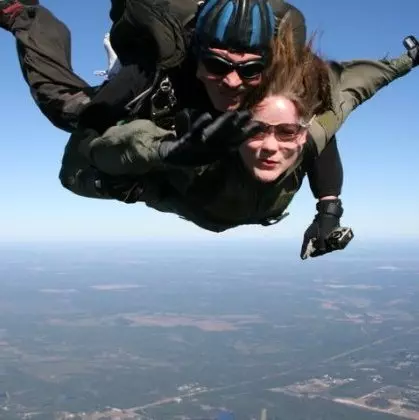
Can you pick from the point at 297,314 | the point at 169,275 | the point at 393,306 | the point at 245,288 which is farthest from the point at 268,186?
the point at 169,275

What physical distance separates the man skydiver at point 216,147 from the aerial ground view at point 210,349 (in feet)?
134

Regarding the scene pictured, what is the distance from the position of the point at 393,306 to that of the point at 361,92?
92.8m

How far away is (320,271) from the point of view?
152m

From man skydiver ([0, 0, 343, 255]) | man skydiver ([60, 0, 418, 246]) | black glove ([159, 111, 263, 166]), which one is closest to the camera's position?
black glove ([159, 111, 263, 166])

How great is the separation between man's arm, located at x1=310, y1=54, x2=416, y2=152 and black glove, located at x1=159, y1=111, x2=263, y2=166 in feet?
2.59

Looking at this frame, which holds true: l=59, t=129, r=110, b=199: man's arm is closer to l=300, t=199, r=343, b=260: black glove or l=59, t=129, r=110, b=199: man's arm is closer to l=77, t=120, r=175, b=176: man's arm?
l=77, t=120, r=175, b=176: man's arm

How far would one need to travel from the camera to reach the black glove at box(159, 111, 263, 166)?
1.81m

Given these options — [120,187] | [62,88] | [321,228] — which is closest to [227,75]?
[120,187]

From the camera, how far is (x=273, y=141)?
2.33 m

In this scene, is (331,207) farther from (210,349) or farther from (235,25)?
(210,349)

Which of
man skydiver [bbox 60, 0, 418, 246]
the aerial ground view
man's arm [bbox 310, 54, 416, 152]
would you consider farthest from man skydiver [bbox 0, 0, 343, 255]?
the aerial ground view

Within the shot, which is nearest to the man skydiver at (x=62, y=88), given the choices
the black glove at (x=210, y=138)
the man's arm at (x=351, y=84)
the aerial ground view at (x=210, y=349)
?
the man's arm at (x=351, y=84)

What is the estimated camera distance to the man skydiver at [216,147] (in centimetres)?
195

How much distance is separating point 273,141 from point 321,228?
734 millimetres
